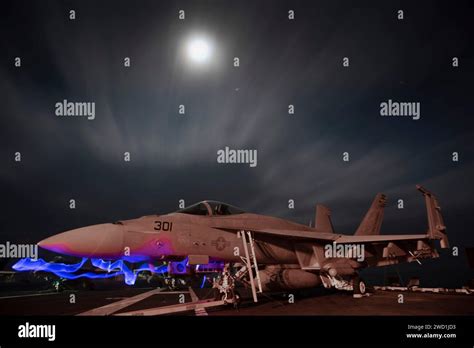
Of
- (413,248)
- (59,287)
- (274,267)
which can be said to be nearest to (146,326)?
(274,267)

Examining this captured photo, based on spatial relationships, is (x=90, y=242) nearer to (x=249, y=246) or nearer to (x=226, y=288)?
(x=226, y=288)

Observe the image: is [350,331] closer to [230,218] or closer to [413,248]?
[230,218]

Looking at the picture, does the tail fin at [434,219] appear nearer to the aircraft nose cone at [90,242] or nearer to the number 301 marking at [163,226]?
the number 301 marking at [163,226]

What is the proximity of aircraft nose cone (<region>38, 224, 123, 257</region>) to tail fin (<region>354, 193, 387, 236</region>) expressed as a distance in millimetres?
13267

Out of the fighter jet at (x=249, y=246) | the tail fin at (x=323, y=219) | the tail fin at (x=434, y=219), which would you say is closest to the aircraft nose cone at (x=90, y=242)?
the fighter jet at (x=249, y=246)

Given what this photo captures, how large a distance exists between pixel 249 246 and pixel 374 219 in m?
9.78

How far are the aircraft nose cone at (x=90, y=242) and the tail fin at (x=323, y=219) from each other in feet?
38.3

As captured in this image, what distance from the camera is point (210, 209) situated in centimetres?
945

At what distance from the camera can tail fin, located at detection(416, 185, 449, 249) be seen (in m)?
12.2

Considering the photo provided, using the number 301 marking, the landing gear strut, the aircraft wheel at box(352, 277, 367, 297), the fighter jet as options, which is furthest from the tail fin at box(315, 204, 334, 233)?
the number 301 marking

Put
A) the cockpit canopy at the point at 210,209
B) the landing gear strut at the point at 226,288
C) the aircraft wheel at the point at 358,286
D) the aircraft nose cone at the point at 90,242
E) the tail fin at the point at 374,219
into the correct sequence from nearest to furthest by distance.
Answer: the aircraft nose cone at the point at 90,242 < the landing gear strut at the point at 226,288 < the cockpit canopy at the point at 210,209 < the aircraft wheel at the point at 358,286 < the tail fin at the point at 374,219

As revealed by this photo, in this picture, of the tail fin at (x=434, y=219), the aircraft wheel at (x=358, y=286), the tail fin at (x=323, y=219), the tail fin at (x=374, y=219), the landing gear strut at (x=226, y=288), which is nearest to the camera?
the landing gear strut at (x=226, y=288)

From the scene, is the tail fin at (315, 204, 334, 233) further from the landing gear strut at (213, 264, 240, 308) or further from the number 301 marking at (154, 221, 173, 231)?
the number 301 marking at (154, 221, 173, 231)

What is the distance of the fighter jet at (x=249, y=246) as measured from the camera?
280 inches
